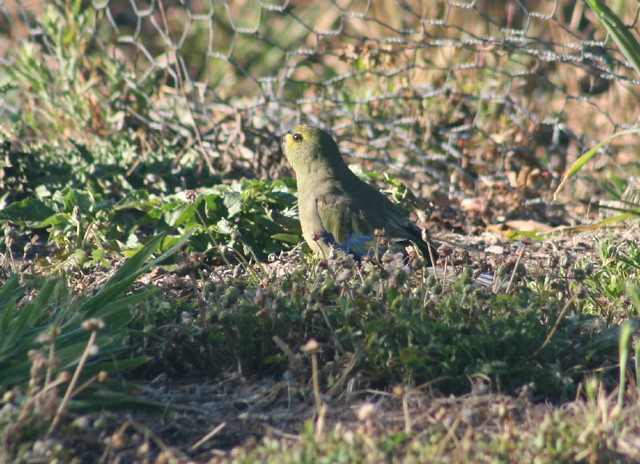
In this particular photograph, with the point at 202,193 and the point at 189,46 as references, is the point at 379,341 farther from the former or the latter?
the point at 189,46

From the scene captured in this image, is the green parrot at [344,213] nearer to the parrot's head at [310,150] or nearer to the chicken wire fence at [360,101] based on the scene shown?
the parrot's head at [310,150]

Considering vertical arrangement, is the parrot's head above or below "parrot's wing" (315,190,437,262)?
above

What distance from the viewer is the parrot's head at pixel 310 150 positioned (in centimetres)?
408

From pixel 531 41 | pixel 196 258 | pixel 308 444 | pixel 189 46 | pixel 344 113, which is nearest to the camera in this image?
pixel 308 444

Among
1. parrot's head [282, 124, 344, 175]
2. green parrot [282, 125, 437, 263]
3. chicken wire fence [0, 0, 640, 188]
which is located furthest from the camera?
chicken wire fence [0, 0, 640, 188]

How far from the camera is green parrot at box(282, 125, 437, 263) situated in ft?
11.9

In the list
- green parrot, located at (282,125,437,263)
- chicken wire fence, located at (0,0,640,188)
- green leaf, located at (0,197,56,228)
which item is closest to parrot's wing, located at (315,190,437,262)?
green parrot, located at (282,125,437,263)

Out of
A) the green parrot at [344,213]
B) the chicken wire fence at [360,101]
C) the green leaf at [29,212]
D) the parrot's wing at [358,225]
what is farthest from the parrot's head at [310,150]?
the green leaf at [29,212]

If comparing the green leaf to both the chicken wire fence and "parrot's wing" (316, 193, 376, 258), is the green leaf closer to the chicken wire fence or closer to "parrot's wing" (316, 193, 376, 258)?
the chicken wire fence

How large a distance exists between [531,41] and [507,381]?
2.47 metres

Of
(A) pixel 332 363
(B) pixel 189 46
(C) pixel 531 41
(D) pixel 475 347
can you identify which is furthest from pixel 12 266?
(B) pixel 189 46

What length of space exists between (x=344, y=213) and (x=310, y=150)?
54cm

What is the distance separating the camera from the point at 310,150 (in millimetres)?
4137

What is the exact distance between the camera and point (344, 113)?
5164 millimetres
